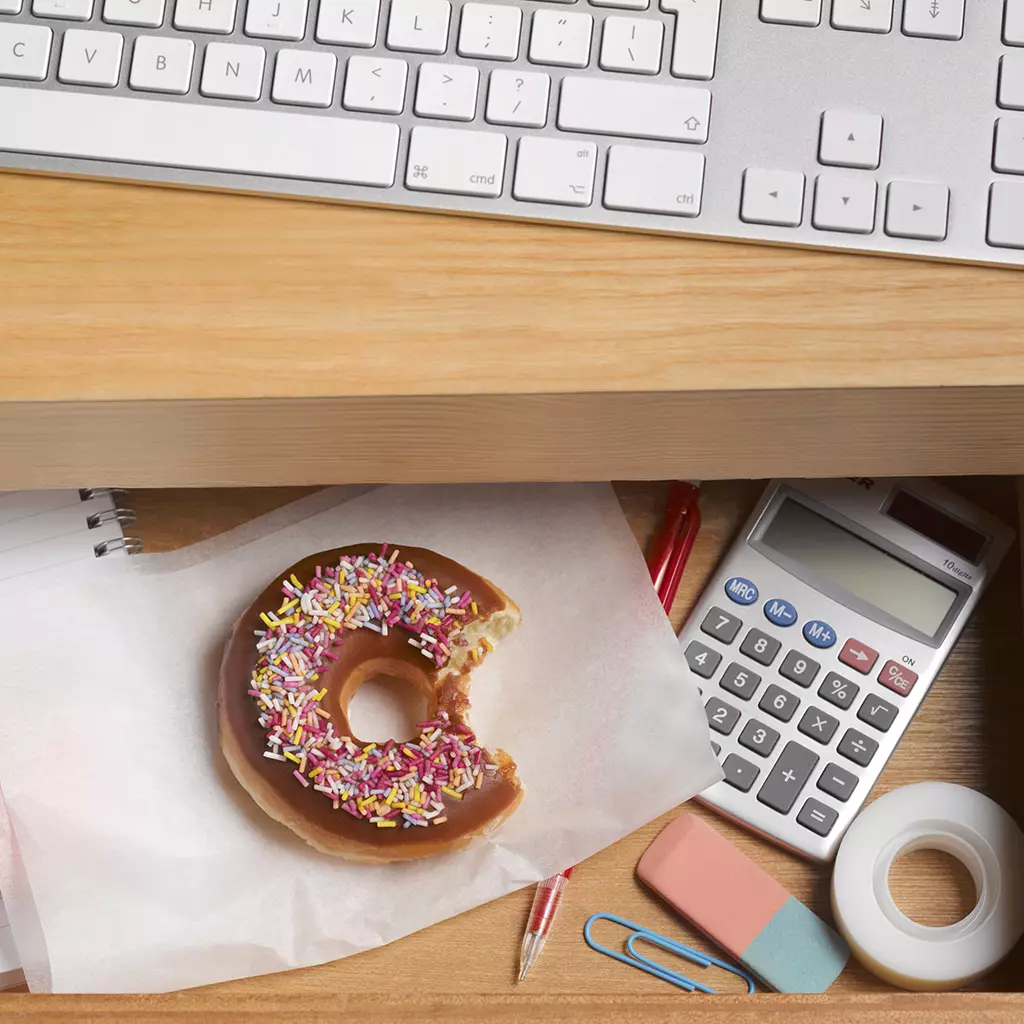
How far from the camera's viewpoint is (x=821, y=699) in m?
0.55

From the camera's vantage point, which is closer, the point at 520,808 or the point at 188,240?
the point at 188,240

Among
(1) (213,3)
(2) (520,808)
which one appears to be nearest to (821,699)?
(2) (520,808)

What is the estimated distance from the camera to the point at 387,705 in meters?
0.58

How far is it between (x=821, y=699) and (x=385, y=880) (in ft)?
0.75

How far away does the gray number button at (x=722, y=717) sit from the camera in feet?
1.81

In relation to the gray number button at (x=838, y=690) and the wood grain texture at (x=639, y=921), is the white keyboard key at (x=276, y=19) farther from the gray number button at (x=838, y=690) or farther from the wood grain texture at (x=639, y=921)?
the gray number button at (x=838, y=690)

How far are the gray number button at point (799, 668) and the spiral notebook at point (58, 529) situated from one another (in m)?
0.34

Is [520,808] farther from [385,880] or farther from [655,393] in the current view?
[655,393]

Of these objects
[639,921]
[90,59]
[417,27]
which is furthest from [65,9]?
[639,921]

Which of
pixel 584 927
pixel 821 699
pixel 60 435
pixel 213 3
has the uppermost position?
pixel 213 3

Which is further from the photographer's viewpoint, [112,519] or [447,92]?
[112,519]

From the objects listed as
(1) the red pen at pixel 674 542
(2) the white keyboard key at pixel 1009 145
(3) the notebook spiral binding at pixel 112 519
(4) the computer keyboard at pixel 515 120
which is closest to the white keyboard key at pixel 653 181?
(4) the computer keyboard at pixel 515 120

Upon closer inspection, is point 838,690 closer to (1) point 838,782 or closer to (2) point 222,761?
(1) point 838,782

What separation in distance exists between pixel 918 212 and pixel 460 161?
0.16 metres
